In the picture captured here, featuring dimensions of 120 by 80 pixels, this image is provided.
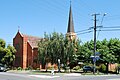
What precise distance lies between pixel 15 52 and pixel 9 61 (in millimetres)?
3555

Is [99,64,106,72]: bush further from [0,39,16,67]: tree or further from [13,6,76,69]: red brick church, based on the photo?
[0,39,16,67]: tree

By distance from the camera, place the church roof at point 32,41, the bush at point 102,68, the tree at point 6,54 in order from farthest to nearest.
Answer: the church roof at point 32,41
the tree at point 6,54
the bush at point 102,68

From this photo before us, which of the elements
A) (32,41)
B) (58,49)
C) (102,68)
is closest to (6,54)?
(32,41)

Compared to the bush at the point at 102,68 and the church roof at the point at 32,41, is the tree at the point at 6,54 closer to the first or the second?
the church roof at the point at 32,41

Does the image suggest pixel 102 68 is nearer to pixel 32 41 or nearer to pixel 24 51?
pixel 24 51

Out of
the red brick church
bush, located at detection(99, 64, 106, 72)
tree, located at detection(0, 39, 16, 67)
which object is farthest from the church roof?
bush, located at detection(99, 64, 106, 72)

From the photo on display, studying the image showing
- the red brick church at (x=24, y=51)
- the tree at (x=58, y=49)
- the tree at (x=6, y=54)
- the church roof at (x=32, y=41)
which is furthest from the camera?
the church roof at (x=32, y=41)

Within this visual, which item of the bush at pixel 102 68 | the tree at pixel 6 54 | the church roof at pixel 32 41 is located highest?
the church roof at pixel 32 41

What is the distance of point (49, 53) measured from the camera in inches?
2164

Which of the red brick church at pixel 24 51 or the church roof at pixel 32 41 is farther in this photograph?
the church roof at pixel 32 41

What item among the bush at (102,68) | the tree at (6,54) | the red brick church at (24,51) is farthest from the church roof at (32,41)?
the bush at (102,68)

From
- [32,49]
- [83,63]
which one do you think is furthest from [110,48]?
[32,49]

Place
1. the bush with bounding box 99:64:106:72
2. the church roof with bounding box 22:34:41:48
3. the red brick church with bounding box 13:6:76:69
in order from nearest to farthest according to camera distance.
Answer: the bush with bounding box 99:64:106:72
the red brick church with bounding box 13:6:76:69
the church roof with bounding box 22:34:41:48

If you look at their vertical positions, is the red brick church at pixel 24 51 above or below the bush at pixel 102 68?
above
